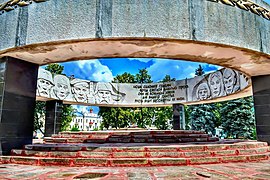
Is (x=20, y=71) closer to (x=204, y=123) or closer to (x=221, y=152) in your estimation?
(x=221, y=152)

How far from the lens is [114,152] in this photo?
454cm

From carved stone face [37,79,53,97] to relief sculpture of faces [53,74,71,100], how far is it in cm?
43

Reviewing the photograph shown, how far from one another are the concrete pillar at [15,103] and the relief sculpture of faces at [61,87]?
283 inches

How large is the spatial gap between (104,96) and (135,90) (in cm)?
214

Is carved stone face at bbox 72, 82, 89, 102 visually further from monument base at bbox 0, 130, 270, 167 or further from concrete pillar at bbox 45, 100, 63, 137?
monument base at bbox 0, 130, 270, 167

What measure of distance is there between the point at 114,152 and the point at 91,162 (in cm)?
54

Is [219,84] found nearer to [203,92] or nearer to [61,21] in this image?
[203,92]

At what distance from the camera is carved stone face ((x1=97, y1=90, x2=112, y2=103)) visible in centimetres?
1428

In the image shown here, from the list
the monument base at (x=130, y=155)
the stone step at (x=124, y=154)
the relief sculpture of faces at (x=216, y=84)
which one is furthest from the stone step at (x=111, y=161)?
the relief sculpture of faces at (x=216, y=84)

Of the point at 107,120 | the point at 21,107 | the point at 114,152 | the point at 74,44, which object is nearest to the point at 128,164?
the point at 114,152

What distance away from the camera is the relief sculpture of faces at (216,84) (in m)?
11.2

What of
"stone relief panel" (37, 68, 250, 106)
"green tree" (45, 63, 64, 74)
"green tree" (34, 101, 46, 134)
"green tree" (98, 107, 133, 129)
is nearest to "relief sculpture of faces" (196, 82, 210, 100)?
"stone relief panel" (37, 68, 250, 106)

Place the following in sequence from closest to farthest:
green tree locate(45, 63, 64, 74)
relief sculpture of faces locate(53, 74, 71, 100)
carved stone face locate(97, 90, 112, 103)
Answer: relief sculpture of faces locate(53, 74, 71, 100) < carved stone face locate(97, 90, 112, 103) < green tree locate(45, 63, 64, 74)

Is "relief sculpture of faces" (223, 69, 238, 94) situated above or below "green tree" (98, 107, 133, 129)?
above
